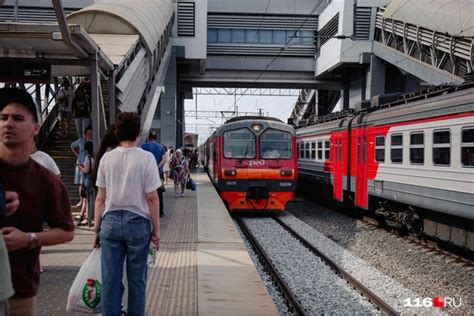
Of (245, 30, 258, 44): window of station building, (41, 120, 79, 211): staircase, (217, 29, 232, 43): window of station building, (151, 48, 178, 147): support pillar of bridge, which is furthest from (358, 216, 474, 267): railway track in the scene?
(217, 29, 232, 43): window of station building

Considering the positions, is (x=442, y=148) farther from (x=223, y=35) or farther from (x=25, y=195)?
(x=223, y=35)

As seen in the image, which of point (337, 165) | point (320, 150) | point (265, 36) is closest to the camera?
point (337, 165)

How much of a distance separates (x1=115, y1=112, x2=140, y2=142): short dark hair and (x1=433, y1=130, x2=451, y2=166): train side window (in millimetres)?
6432

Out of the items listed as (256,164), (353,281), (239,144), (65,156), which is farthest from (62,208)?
(239,144)

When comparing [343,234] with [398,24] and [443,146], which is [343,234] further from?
[398,24]

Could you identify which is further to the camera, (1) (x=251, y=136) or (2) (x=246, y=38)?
(2) (x=246, y=38)

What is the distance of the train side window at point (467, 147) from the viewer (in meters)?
8.12

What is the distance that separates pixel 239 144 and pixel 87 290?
1121cm

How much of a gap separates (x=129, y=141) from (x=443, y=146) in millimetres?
6652

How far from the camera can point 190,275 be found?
258 inches

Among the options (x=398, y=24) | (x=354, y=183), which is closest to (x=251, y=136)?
(x=354, y=183)

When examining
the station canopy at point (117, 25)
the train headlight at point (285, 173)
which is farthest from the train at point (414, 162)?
the station canopy at point (117, 25)

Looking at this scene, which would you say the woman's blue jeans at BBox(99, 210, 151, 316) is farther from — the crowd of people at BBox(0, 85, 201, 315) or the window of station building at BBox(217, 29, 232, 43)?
the window of station building at BBox(217, 29, 232, 43)

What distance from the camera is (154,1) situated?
27.7 m
